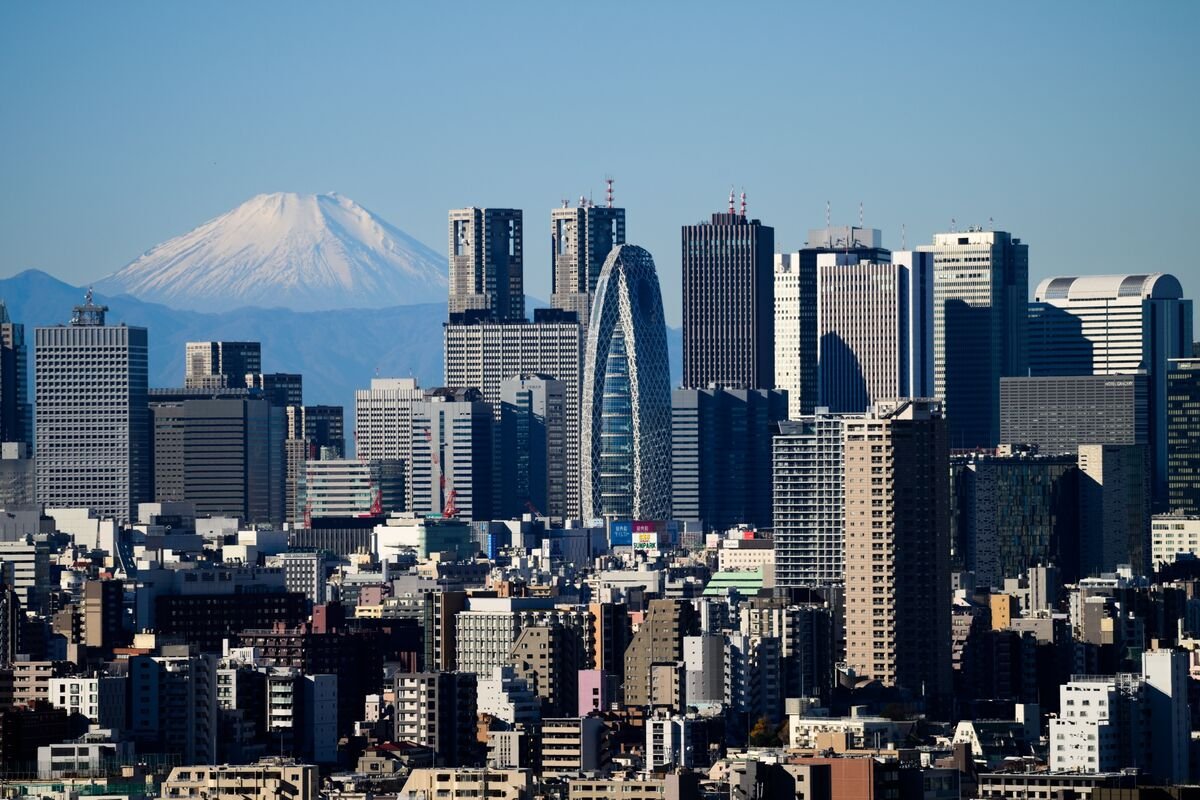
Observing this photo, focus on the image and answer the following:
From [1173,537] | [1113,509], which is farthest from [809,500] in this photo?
[1173,537]

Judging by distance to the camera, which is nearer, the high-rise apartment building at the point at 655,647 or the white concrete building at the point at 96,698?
the white concrete building at the point at 96,698

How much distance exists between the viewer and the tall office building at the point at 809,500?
155 meters

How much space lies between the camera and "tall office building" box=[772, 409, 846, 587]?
509 feet

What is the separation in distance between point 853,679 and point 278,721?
2382 centimetres

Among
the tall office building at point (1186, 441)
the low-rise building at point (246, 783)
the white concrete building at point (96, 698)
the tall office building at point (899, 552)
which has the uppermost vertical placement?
the tall office building at point (1186, 441)

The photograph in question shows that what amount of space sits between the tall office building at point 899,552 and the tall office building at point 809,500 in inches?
1039

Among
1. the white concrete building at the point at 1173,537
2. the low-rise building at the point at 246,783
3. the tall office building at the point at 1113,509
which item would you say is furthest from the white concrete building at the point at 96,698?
the white concrete building at the point at 1173,537

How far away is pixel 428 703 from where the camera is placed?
103 m

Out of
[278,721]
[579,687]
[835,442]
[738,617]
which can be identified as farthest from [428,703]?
[835,442]

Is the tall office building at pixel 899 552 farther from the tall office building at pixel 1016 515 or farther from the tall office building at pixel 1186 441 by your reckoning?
the tall office building at pixel 1186 441

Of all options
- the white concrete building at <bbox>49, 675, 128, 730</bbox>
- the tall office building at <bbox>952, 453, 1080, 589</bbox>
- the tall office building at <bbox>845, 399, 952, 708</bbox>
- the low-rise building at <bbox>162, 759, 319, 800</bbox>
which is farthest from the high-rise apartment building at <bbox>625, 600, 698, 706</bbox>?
the tall office building at <bbox>952, 453, 1080, 589</bbox>

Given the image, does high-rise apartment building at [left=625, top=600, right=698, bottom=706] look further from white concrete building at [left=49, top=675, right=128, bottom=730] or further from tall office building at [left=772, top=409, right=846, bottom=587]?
tall office building at [left=772, top=409, right=846, bottom=587]

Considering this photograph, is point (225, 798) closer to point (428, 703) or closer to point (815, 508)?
point (428, 703)

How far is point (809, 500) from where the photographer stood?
158 m
